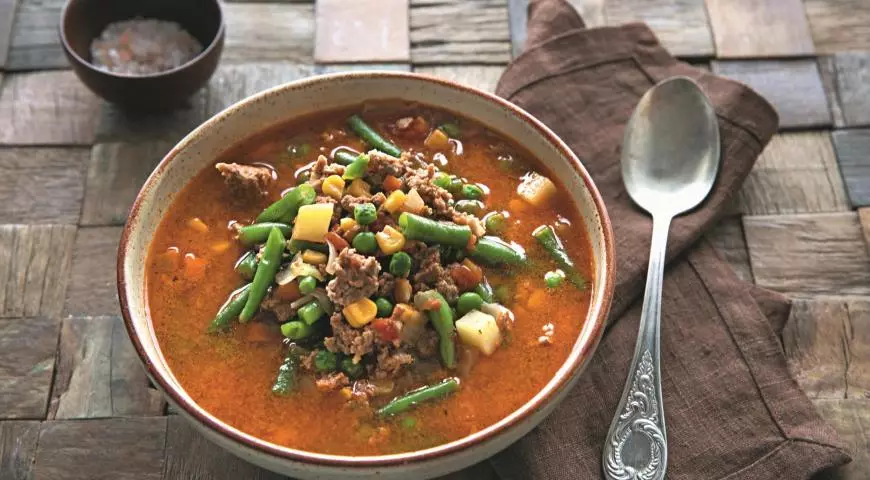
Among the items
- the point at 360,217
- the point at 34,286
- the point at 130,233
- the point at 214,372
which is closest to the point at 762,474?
the point at 360,217

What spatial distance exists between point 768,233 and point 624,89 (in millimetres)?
936

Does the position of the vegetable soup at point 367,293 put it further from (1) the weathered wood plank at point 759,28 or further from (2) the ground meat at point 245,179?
(1) the weathered wood plank at point 759,28

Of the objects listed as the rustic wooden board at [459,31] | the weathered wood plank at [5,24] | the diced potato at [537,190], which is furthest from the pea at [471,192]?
the weathered wood plank at [5,24]

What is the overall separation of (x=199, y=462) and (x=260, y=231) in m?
0.90

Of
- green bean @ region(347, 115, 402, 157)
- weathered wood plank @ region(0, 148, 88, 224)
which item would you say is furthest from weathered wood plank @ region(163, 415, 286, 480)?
green bean @ region(347, 115, 402, 157)

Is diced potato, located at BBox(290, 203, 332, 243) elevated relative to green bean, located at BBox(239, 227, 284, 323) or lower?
elevated

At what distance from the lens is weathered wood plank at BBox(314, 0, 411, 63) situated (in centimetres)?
460

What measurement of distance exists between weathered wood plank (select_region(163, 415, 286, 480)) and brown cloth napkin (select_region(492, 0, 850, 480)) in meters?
0.93

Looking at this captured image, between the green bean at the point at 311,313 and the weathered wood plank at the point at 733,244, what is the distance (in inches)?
72.0

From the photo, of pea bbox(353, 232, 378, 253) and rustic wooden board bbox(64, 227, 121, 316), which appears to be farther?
rustic wooden board bbox(64, 227, 121, 316)

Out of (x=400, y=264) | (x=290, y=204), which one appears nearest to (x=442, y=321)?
(x=400, y=264)

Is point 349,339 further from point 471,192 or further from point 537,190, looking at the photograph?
point 537,190

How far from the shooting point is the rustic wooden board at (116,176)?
13.4 feet

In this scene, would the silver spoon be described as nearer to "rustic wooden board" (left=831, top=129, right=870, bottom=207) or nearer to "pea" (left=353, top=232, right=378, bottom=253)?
"rustic wooden board" (left=831, top=129, right=870, bottom=207)
